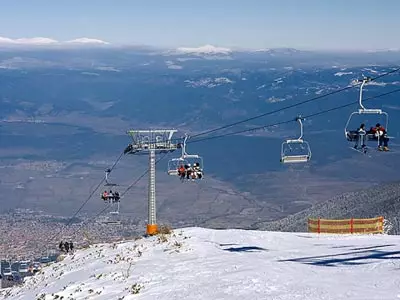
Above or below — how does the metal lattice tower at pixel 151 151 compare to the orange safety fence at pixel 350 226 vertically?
above

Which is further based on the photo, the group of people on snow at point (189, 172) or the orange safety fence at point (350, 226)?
the orange safety fence at point (350, 226)

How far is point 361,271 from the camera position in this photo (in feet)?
55.5

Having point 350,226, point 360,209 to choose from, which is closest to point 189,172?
point 350,226

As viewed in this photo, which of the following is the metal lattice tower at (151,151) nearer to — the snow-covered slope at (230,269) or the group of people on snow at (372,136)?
the snow-covered slope at (230,269)

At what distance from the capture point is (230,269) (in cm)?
1845

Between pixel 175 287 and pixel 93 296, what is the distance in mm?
2082

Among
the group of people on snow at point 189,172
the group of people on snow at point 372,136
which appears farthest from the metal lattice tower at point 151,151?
the group of people on snow at point 372,136

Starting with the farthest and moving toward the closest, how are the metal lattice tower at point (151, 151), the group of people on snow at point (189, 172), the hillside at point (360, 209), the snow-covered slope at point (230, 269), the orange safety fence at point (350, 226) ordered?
the hillside at point (360, 209) → the metal lattice tower at point (151, 151) → the orange safety fence at point (350, 226) → the group of people on snow at point (189, 172) → the snow-covered slope at point (230, 269)

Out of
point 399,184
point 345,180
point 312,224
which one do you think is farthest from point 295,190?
point 312,224

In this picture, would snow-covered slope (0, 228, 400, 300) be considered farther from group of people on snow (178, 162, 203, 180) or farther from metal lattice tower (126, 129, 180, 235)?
metal lattice tower (126, 129, 180, 235)

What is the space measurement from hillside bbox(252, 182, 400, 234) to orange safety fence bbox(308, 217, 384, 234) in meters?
7.41

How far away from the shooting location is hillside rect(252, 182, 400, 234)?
51919 millimetres

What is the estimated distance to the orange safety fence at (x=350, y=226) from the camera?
31.0 m

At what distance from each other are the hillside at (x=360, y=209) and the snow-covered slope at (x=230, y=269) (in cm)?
1726
